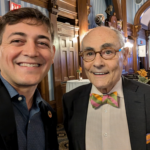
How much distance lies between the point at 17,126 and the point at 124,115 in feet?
2.76

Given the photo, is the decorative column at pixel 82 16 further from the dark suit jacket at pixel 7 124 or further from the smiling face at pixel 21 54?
the dark suit jacket at pixel 7 124

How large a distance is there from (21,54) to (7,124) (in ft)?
1.55

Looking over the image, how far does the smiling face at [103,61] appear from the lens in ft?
4.16

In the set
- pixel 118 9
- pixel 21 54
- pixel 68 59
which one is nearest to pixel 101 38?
pixel 21 54

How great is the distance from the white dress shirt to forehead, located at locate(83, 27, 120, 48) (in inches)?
14.8

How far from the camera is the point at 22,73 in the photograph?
42.1 inches

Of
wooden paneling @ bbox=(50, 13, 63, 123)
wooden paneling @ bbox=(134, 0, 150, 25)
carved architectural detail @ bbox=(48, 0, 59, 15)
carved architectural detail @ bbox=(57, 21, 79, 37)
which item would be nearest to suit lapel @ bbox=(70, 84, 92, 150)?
wooden paneling @ bbox=(50, 13, 63, 123)

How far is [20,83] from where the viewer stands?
3.49ft

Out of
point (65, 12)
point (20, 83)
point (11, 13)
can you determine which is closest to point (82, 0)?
point (65, 12)

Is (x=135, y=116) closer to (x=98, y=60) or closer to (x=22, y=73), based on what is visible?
(x=98, y=60)

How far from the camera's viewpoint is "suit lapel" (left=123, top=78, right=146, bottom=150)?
1.15m

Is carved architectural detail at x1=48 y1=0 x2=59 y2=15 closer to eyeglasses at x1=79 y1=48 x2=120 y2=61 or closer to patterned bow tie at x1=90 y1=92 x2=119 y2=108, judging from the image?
eyeglasses at x1=79 y1=48 x2=120 y2=61

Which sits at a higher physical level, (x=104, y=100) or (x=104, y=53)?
(x=104, y=53)

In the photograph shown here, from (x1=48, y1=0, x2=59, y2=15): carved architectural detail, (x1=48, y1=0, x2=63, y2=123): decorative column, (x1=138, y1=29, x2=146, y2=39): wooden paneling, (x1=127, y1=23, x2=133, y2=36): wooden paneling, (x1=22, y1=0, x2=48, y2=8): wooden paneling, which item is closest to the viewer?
(x1=22, y1=0, x2=48, y2=8): wooden paneling
